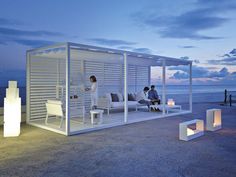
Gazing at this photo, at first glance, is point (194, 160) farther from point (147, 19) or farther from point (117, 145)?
point (147, 19)

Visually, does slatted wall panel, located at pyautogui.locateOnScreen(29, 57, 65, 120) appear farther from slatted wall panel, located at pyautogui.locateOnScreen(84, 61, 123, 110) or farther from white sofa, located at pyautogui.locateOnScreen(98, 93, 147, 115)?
white sofa, located at pyautogui.locateOnScreen(98, 93, 147, 115)

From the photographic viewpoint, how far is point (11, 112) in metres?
5.75

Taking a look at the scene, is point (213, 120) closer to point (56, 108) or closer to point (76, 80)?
point (56, 108)

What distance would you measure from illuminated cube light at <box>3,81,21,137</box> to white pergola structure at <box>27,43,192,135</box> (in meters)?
1.04

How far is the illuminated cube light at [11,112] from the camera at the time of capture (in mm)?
5648

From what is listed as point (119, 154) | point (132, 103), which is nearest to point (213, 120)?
point (119, 154)

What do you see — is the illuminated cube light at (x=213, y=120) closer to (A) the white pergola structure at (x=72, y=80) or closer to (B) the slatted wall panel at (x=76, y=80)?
(A) the white pergola structure at (x=72, y=80)

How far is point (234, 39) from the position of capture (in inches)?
597

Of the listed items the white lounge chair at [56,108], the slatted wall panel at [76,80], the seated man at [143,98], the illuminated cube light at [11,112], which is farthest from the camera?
the seated man at [143,98]

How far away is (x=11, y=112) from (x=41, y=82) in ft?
7.19

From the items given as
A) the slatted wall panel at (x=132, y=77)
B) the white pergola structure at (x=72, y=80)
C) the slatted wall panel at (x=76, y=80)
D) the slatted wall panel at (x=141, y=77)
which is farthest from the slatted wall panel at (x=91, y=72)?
the slatted wall panel at (x=141, y=77)

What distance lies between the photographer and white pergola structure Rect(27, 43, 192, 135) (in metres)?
6.31

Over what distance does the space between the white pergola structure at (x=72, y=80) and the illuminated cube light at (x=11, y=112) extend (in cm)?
104

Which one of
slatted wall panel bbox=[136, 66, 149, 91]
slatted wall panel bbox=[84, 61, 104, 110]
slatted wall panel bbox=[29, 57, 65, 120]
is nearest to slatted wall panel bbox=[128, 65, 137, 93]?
slatted wall panel bbox=[136, 66, 149, 91]
